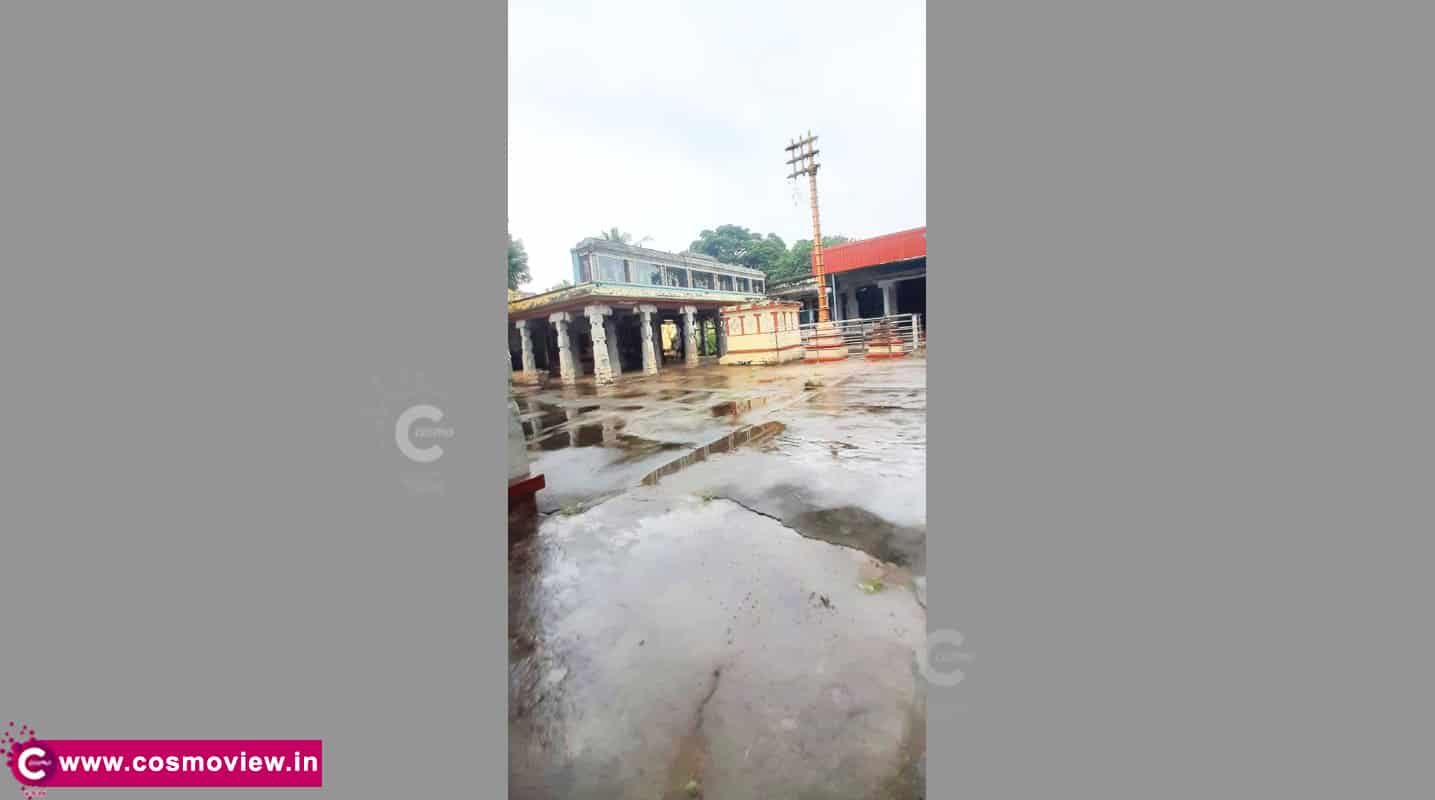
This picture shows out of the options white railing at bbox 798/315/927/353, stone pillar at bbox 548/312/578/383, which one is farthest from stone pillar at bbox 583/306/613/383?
white railing at bbox 798/315/927/353

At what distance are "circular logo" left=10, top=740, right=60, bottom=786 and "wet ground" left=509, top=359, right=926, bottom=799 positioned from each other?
1.11 meters

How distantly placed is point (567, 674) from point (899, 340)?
1882 cm

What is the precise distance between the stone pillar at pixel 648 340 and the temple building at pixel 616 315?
1.4 inches

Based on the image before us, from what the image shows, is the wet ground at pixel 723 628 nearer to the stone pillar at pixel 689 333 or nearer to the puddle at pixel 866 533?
the puddle at pixel 866 533

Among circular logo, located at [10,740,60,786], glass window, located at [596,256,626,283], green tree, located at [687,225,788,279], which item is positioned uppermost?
green tree, located at [687,225,788,279]

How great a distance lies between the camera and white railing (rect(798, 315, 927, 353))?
19.7 metres

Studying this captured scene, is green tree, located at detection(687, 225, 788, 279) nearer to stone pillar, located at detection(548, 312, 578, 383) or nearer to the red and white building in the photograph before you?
the red and white building

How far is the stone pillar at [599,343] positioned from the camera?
15523 millimetres

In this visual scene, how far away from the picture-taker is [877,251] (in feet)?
75.5

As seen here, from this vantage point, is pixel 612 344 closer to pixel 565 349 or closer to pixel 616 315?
pixel 565 349

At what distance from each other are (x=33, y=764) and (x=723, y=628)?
2121 millimetres

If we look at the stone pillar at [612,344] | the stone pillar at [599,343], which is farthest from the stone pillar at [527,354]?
the stone pillar at [599,343]

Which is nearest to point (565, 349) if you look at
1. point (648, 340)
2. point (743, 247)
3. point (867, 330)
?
point (648, 340)
